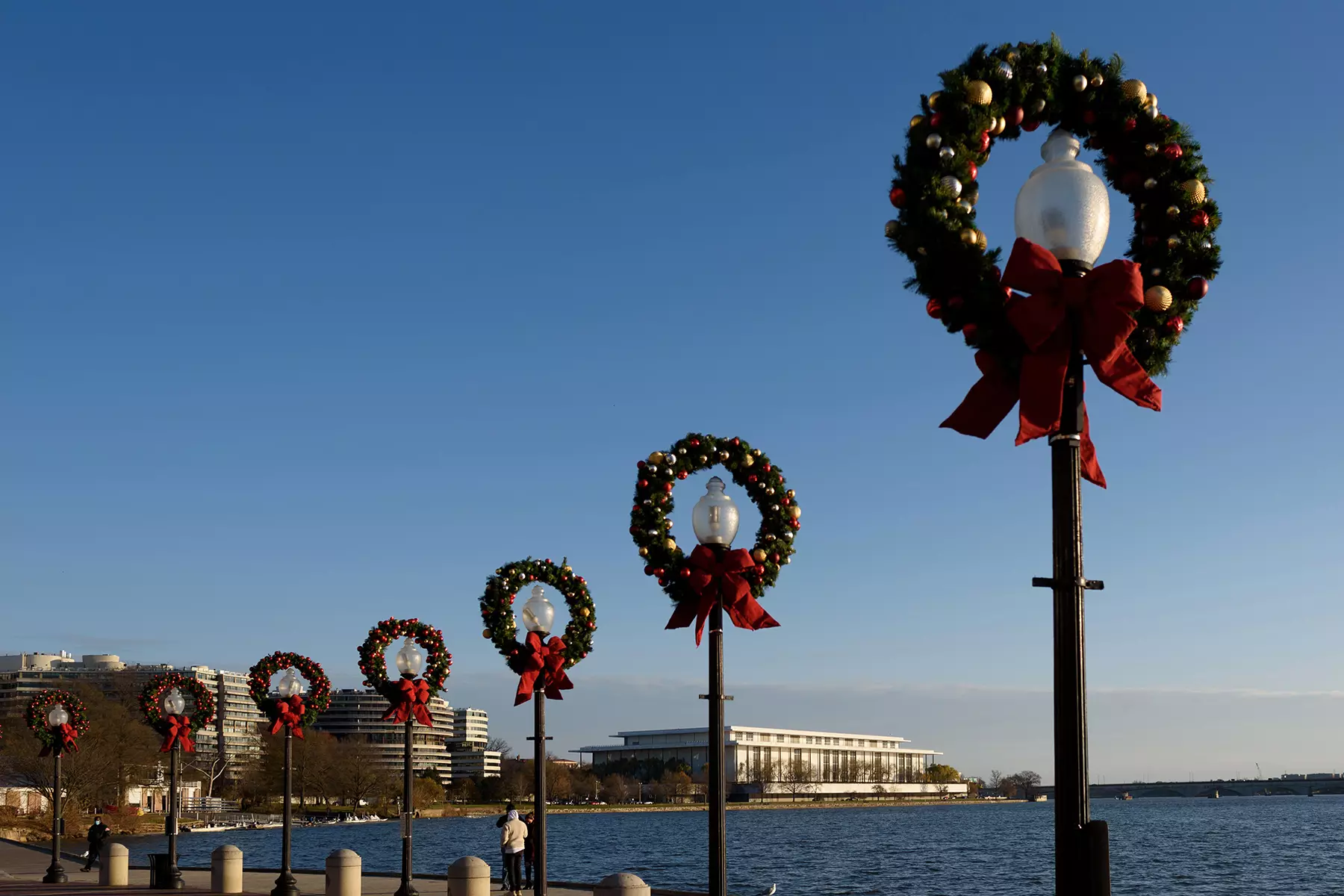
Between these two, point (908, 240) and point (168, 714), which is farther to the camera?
point (168, 714)

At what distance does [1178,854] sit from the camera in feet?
278

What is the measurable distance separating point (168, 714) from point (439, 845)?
6843 centimetres


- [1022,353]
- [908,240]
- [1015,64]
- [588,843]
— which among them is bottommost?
[588,843]

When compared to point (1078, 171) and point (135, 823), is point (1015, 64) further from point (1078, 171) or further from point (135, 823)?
point (135, 823)

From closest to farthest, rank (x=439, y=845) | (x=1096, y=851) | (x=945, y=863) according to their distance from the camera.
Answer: (x=1096, y=851) < (x=945, y=863) < (x=439, y=845)

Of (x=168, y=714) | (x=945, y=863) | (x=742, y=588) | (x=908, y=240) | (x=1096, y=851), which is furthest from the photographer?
(x=945, y=863)

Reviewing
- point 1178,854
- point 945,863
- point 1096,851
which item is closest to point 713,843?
point 1096,851

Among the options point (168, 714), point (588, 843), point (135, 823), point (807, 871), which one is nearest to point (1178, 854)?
point (807, 871)

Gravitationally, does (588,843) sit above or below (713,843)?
below

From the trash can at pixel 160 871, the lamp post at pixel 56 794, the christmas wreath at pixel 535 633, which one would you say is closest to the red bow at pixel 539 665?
the christmas wreath at pixel 535 633

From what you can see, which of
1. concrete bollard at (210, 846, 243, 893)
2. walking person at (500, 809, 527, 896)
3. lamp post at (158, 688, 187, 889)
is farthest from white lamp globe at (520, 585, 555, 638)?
lamp post at (158, 688, 187, 889)

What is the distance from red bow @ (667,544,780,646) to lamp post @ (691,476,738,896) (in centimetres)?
10

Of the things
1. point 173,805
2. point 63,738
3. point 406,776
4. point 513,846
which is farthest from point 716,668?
point 63,738

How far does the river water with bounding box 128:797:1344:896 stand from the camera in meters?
62.0
